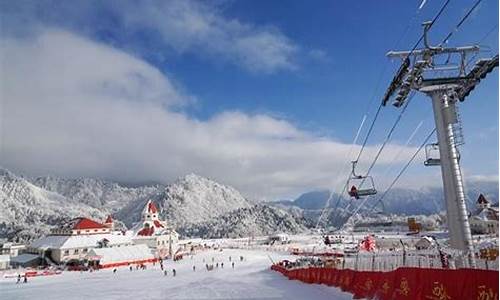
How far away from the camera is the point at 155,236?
316 feet

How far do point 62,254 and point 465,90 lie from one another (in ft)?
244

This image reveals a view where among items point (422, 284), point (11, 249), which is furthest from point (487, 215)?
point (11, 249)

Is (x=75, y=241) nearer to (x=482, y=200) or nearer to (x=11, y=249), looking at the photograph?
(x=11, y=249)

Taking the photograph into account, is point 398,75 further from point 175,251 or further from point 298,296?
point 175,251

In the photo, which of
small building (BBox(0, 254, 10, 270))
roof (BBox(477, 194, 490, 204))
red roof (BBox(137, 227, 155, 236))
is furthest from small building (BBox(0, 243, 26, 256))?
roof (BBox(477, 194, 490, 204))

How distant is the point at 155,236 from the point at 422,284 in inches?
3447

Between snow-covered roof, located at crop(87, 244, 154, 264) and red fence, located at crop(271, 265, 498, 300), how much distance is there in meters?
54.3

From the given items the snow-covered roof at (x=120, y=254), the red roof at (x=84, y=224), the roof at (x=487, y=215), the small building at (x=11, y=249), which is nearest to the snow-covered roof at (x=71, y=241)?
the red roof at (x=84, y=224)

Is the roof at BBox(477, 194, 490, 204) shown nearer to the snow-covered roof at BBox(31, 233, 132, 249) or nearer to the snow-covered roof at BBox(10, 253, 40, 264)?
the snow-covered roof at BBox(31, 233, 132, 249)

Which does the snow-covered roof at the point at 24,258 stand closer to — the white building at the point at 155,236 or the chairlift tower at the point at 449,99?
the white building at the point at 155,236

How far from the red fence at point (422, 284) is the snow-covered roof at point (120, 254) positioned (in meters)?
54.3

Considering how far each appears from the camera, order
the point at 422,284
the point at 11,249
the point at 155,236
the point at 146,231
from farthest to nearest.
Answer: the point at 146,231, the point at 155,236, the point at 11,249, the point at 422,284

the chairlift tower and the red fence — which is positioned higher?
the chairlift tower

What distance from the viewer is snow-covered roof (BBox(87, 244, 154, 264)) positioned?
6919 centimetres
